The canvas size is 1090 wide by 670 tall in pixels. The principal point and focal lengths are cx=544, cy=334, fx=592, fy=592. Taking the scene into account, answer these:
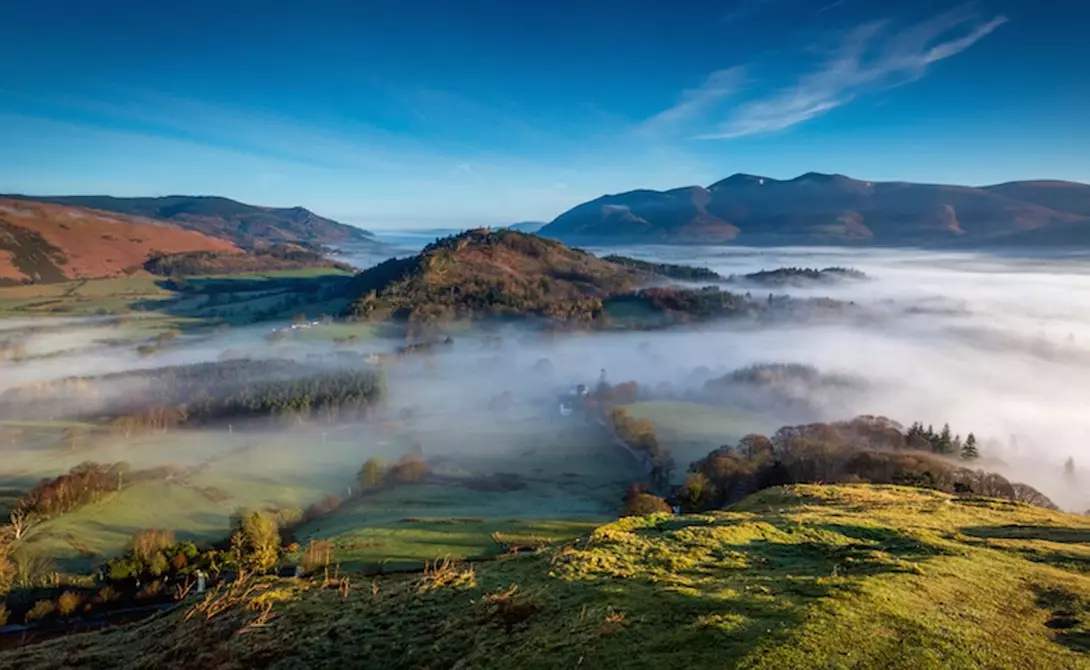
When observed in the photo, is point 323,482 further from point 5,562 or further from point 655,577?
point 655,577

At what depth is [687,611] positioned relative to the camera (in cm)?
1864

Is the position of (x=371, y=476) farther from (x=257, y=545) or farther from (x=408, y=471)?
(x=257, y=545)

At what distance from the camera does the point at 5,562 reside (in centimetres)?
7256

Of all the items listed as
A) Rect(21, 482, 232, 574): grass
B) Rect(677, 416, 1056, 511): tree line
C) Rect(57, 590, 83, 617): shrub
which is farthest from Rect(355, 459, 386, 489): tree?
Rect(677, 416, 1056, 511): tree line

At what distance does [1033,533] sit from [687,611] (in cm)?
2443

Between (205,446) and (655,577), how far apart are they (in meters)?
175

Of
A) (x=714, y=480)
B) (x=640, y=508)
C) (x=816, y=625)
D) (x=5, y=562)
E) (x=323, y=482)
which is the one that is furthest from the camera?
(x=323, y=482)

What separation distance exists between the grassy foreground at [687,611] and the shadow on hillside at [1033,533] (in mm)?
243

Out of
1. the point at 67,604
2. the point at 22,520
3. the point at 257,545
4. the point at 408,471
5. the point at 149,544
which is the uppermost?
the point at 257,545

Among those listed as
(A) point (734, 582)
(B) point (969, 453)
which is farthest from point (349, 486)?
(B) point (969, 453)

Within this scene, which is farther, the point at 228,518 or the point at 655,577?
the point at 228,518

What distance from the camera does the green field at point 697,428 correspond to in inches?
6093

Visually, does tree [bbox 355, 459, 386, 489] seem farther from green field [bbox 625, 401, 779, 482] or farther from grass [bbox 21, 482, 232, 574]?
green field [bbox 625, 401, 779, 482]

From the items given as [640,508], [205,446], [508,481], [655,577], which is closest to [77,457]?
[205,446]
